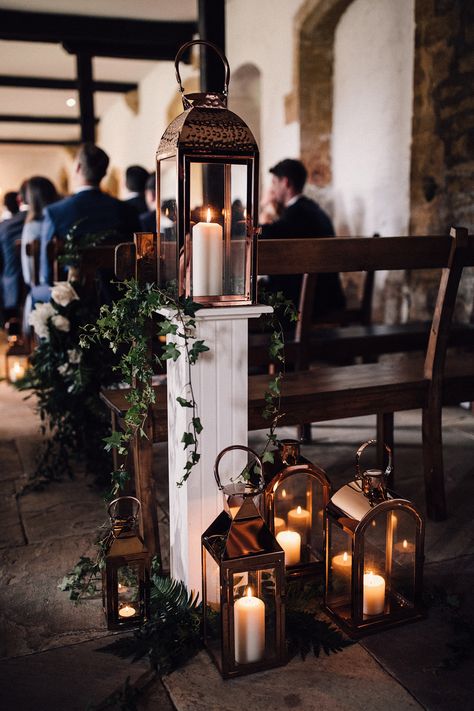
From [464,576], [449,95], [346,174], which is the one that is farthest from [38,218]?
[464,576]

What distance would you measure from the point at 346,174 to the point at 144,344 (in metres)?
4.28

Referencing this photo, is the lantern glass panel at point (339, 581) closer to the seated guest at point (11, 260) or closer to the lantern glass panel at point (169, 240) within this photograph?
the lantern glass panel at point (169, 240)

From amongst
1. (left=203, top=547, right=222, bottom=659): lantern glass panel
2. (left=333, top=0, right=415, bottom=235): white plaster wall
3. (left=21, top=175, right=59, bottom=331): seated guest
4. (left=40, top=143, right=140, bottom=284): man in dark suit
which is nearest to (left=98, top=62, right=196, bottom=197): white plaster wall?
(left=333, top=0, right=415, bottom=235): white plaster wall

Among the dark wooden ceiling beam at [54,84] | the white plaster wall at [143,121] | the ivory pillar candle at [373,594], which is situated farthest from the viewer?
the dark wooden ceiling beam at [54,84]

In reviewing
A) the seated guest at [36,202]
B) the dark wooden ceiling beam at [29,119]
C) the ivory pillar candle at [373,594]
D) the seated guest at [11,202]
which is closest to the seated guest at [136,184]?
the seated guest at [36,202]

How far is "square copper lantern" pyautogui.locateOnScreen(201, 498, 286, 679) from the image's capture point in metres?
1.57

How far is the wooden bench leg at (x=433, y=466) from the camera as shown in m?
2.41

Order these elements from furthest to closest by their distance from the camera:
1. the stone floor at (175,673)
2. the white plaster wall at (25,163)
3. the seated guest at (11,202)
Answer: the white plaster wall at (25,163) < the seated guest at (11,202) < the stone floor at (175,673)

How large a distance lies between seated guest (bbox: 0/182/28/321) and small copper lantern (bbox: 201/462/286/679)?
4401 millimetres

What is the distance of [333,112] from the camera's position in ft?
19.3

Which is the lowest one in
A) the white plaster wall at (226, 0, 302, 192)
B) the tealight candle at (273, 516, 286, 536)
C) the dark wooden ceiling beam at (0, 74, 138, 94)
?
the tealight candle at (273, 516, 286, 536)

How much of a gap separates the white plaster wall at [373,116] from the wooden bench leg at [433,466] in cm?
266

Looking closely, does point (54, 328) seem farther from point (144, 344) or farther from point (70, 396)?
point (144, 344)

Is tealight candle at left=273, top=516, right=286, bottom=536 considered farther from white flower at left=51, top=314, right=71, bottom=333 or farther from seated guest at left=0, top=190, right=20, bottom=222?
seated guest at left=0, top=190, right=20, bottom=222
